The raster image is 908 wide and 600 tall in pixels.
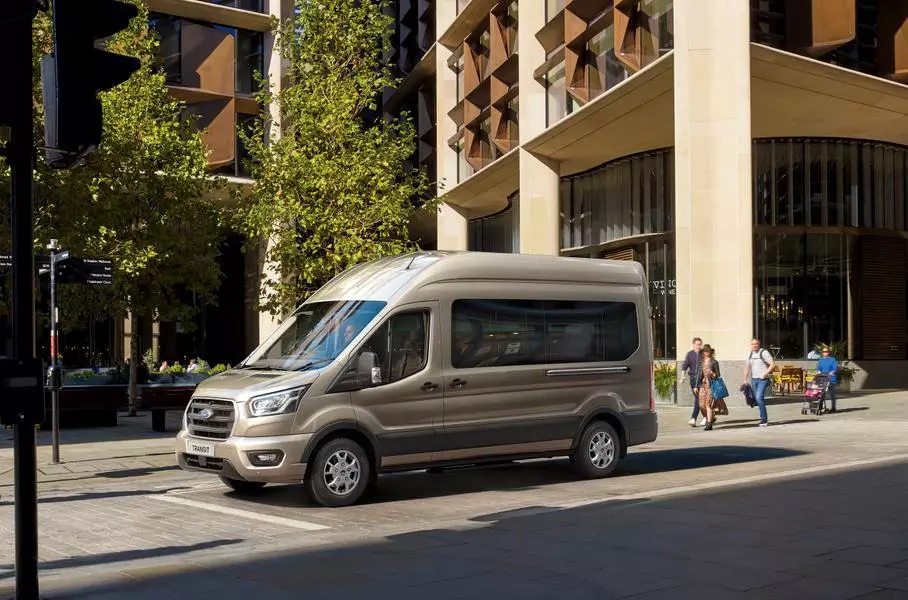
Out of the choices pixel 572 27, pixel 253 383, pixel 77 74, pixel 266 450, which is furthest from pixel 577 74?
pixel 77 74

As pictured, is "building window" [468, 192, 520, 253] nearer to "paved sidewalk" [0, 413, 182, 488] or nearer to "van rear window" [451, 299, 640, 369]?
"paved sidewalk" [0, 413, 182, 488]

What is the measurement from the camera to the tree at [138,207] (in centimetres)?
2402

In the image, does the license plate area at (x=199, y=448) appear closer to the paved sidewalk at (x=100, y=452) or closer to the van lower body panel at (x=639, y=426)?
the paved sidewalk at (x=100, y=452)

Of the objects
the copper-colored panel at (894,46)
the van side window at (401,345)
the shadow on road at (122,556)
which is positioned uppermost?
the copper-colored panel at (894,46)

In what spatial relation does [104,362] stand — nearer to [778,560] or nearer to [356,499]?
[356,499]

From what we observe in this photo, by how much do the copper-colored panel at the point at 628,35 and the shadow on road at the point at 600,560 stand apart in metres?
20.0

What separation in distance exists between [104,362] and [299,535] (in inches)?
1510

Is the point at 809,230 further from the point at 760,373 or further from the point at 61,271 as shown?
the point at 61,271

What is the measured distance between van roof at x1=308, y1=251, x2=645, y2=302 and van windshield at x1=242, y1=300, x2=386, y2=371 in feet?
0.54

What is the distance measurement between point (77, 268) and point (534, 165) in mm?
21182

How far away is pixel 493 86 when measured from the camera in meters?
38.7

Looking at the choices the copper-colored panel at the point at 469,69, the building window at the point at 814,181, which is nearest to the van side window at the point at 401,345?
the building window at the point at 814,181

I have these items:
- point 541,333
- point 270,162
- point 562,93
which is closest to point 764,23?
point 562,93

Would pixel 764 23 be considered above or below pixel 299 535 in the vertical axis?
above
